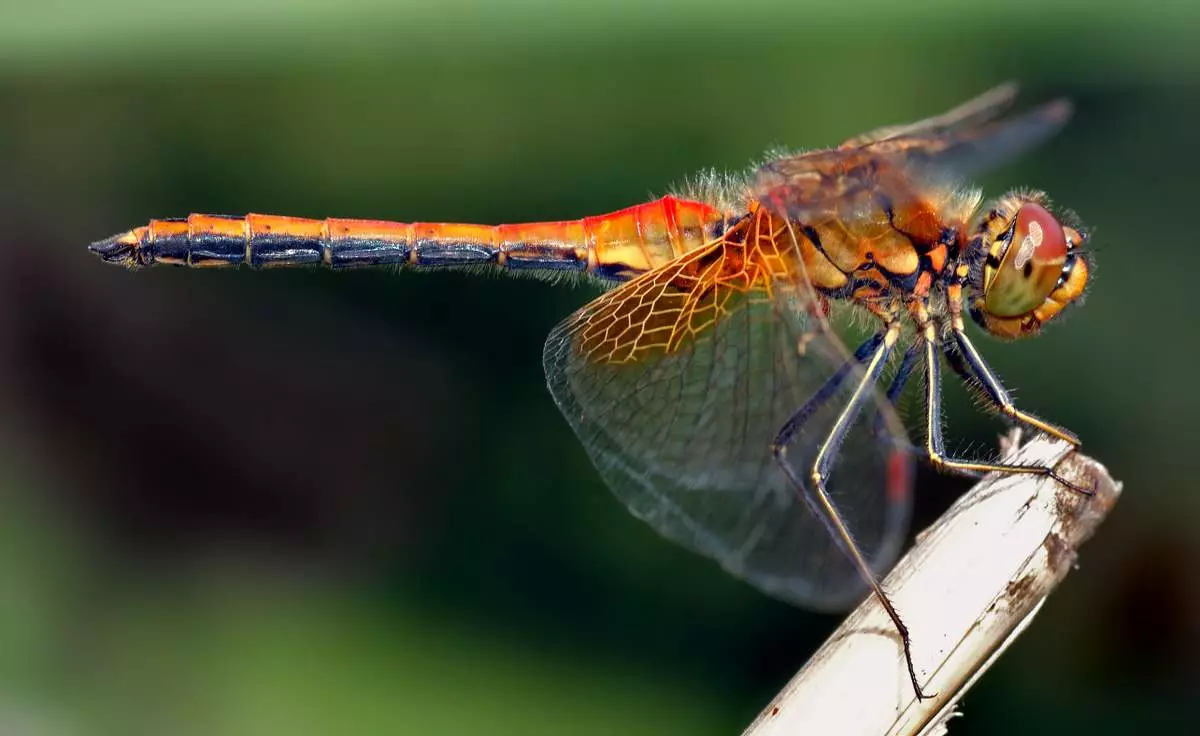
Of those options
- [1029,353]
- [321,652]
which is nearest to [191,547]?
[321,652]

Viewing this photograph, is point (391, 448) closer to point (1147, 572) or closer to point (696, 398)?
point (696, 398)

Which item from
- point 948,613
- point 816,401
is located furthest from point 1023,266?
point 948,613

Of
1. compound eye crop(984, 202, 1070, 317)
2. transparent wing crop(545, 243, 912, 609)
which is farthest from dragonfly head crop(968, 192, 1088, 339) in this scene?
transparent wing crop(545, 243, 912, 609)

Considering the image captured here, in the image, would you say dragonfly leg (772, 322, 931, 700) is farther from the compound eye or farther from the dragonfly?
the compound eye

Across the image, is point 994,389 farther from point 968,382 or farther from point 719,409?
point 719,409

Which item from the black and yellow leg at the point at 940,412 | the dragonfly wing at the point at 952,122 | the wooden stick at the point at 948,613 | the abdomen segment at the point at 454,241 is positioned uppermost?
the dragonfly wing at the point at 952,122

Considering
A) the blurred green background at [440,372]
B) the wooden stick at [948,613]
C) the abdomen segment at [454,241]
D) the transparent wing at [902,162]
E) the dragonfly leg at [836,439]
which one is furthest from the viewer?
the blurred green background at [440,372]

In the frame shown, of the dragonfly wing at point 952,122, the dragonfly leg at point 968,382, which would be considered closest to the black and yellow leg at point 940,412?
the dragonfly leg at point 968,382

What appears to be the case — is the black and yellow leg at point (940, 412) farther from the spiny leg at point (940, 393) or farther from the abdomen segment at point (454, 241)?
the abdomen segment at point (454, 241)
